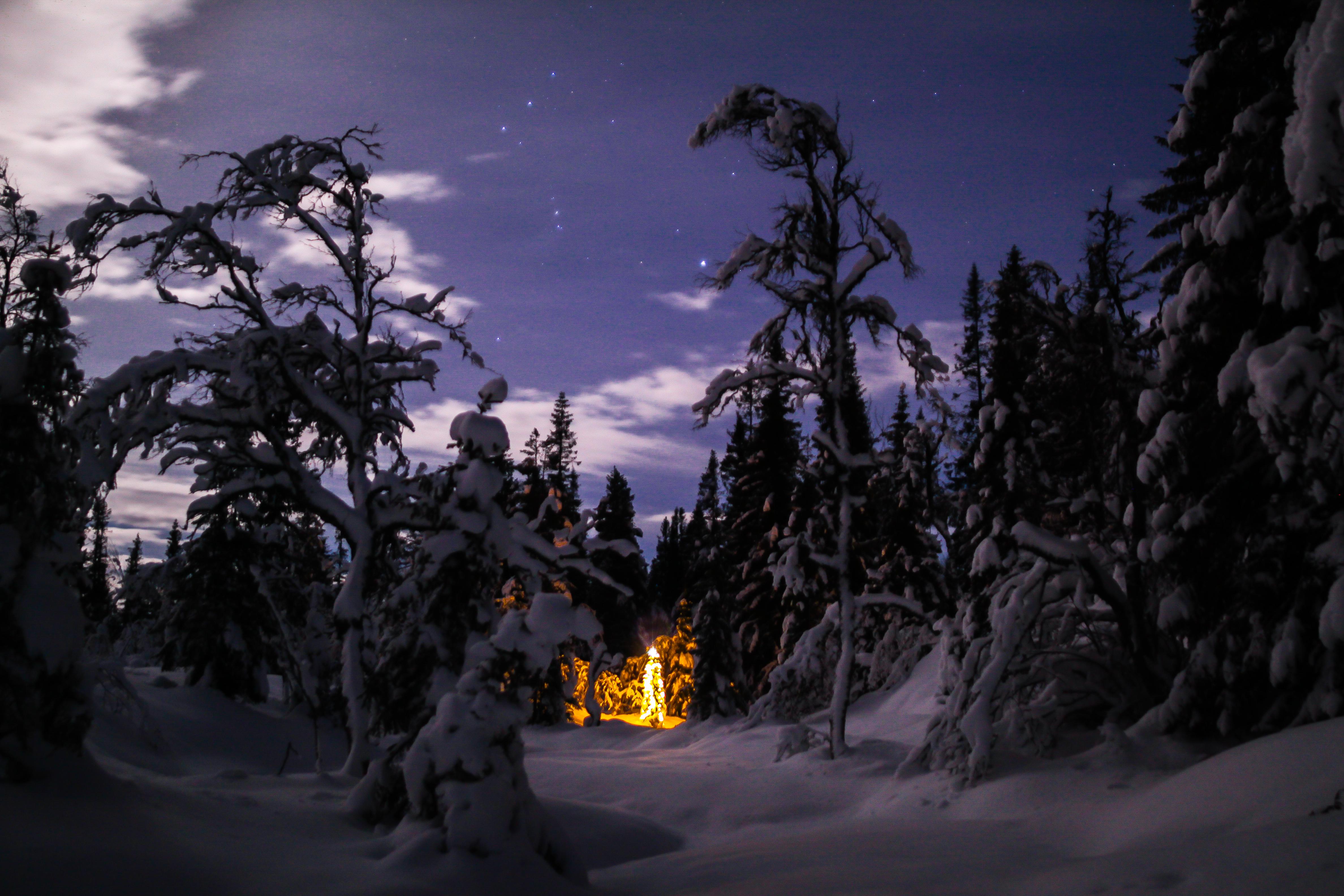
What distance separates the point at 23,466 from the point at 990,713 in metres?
10.5

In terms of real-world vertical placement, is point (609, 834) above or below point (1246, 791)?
below

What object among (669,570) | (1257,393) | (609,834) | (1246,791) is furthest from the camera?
(669,570)

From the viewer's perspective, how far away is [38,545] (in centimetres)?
666

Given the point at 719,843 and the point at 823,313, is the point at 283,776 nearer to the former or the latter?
the point at 719,843

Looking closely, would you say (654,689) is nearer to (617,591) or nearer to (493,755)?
(617,591)

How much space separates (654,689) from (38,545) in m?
31.3

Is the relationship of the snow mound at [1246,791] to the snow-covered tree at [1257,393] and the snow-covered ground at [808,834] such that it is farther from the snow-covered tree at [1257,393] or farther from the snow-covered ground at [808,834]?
the snow-covered tree at [1257,393]

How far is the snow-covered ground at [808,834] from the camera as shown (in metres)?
4.93

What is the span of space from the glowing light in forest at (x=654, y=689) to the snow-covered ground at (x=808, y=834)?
23.7 meters

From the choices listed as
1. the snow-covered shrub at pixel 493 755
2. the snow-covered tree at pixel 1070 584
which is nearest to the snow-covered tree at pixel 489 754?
the snow-covered shrub at pixel 493 755

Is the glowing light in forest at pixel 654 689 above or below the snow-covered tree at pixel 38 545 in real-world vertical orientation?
Result: below

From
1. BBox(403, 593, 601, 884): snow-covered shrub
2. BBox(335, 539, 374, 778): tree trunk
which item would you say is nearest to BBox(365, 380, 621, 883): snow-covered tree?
BBox(403, 593, 601, 884): snow-covered shrub

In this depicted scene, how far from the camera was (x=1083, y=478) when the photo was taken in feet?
50.7

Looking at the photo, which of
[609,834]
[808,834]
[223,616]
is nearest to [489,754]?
[609,834]
